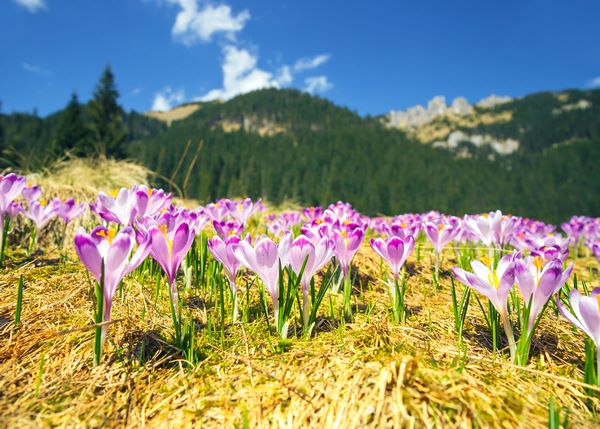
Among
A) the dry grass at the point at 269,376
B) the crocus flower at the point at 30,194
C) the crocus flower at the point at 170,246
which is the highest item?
the crocus flower at the point at 30,194

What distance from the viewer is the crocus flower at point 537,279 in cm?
135

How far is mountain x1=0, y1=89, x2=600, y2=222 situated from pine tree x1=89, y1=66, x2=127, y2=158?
9.09ft

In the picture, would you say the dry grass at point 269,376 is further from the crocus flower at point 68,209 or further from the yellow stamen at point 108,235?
the crocus flower at point 68,209

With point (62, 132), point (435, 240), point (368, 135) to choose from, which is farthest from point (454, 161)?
point (435, 240)

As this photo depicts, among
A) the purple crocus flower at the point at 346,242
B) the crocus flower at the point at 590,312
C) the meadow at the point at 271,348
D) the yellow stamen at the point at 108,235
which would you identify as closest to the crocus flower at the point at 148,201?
the meadow at the point at 271,348

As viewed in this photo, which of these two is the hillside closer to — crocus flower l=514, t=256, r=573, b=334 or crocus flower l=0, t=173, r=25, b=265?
crocus flower l=0, t=173, r=25, b=265

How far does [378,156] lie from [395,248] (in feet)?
345

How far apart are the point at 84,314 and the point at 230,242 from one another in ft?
2.76

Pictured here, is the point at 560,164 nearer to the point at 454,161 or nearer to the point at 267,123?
the point at 454,161

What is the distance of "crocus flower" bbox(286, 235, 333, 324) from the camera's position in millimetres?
1487

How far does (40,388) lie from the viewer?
118cm

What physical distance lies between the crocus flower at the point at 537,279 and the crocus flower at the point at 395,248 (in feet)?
1.77

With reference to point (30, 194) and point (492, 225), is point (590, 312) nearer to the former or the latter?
point (492, 225)

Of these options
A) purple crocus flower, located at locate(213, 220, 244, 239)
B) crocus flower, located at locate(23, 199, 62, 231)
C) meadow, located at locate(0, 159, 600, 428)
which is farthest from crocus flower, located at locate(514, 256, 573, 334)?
crocus flower, located at locate(23, 199, 62, 231)
